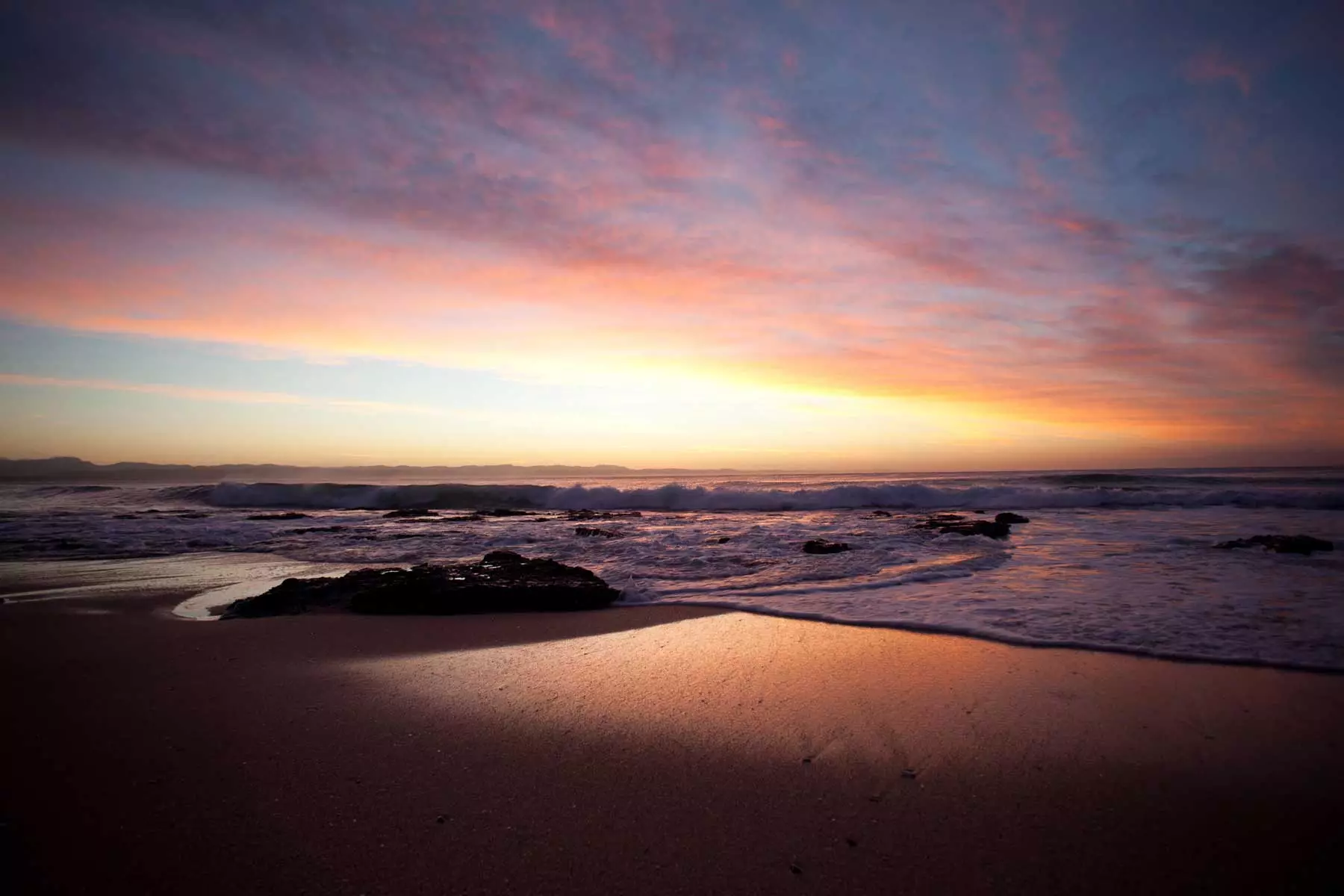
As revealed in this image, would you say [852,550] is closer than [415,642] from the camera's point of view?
No

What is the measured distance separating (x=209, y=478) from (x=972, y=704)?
234 ft

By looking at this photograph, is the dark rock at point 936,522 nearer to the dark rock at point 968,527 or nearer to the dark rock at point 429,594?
the dark rock at point 968,527

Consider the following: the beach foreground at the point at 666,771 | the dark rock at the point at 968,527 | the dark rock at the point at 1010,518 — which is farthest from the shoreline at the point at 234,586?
the dark rock at the point at 1010,518

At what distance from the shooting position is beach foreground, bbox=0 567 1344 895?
2.06 metres

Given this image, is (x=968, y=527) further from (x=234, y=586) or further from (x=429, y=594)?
(x=234, y=586)

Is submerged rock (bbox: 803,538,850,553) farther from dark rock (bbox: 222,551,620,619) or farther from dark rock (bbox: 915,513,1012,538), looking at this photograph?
dark rock (bbox: 222,551,620,619)

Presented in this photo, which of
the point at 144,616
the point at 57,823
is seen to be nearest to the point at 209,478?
the point at 144,616

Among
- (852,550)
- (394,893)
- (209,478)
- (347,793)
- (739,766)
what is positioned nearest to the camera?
(394,893)

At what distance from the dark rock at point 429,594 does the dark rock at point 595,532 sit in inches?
227

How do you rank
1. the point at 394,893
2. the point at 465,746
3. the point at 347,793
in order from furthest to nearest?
the point at 465,746 < the point at 347,793 < the point at 394,893

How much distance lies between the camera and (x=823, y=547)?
9.70 metres

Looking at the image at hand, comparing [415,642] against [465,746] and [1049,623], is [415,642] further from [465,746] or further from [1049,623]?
[1049,623]

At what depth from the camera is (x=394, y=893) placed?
1.92 meters

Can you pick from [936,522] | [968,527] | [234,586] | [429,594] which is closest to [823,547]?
[968,527]
